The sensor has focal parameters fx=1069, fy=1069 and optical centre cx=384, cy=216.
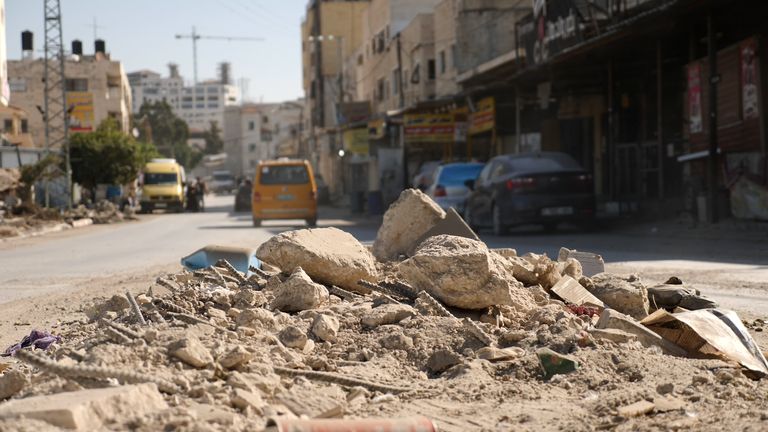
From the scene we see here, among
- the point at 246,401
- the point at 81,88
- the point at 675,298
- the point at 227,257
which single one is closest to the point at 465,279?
the point at 675,298

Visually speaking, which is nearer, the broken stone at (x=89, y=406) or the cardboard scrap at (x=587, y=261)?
the broken stone at (x=89, y=406)

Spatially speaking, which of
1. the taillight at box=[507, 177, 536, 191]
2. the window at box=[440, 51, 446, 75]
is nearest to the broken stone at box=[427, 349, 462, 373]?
the taillight at box=[507, 177, 536, 191]

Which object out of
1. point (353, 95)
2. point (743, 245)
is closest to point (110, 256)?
point (743, 245)

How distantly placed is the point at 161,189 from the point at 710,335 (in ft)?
153

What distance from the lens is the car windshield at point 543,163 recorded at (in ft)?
72.7

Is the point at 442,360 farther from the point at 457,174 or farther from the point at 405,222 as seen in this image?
the point at 457,174

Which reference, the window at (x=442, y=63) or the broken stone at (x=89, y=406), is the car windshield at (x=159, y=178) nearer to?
the window at (x=442, y=63)

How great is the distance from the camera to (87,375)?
491 cm

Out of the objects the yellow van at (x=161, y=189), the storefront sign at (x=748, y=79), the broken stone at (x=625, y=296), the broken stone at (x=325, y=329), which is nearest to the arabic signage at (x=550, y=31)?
the storefront sign at (x=748, y=79)

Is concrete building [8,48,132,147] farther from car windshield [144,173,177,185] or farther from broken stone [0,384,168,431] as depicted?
broken stone [0,384,168,431]

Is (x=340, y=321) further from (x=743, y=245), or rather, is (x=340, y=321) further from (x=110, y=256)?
(x=110, y=256)

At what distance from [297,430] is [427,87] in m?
48.3

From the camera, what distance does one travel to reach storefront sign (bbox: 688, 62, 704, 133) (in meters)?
23.0

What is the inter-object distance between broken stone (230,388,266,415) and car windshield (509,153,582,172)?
17.6 m
